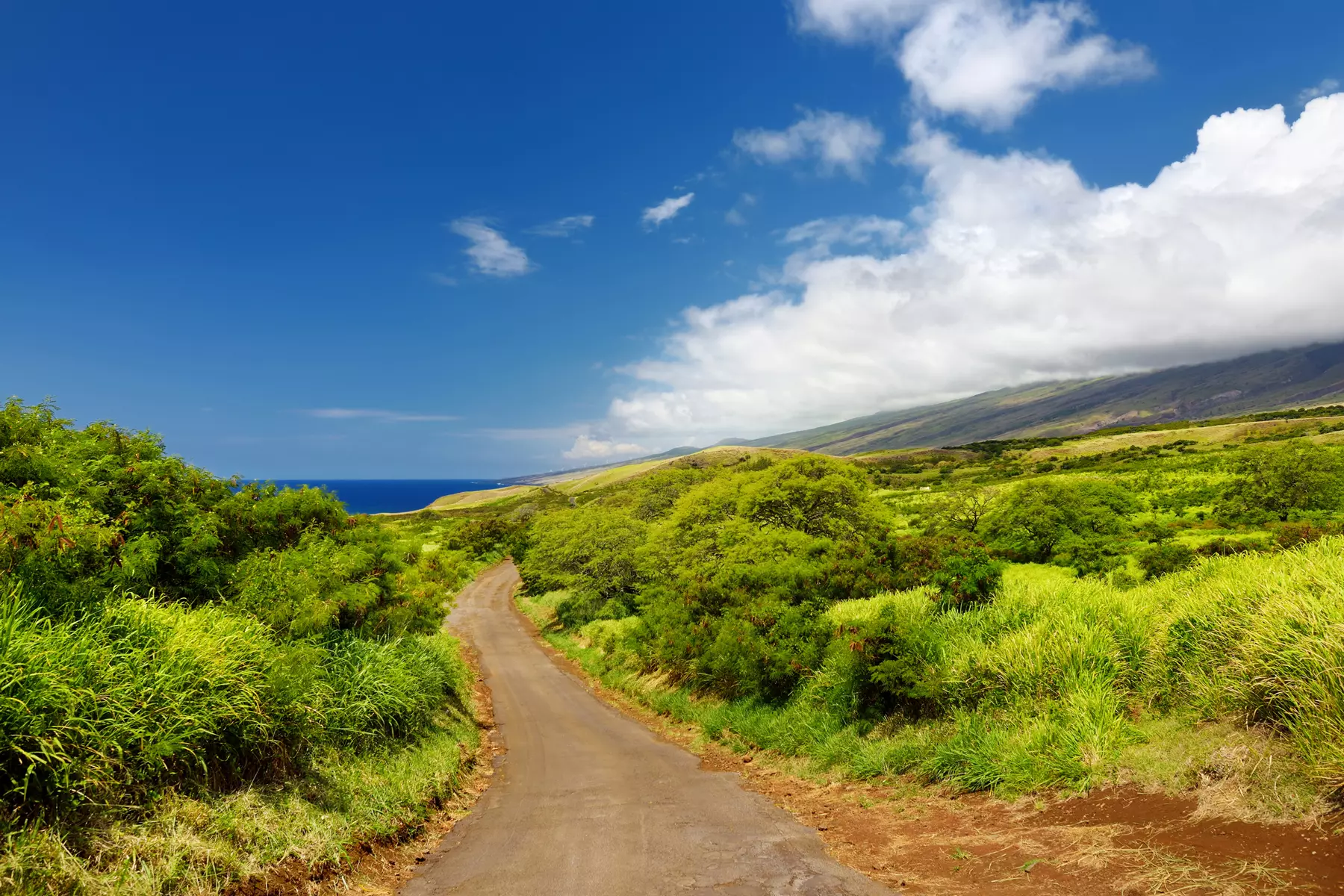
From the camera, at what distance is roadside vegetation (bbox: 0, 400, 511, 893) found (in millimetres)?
7055

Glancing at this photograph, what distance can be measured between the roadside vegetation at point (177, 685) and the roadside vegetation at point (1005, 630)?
32.5ft

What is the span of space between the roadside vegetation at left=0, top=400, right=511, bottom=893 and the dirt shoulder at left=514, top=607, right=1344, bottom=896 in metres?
8.39

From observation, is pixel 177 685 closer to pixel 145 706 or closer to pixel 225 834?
pixel 145 706

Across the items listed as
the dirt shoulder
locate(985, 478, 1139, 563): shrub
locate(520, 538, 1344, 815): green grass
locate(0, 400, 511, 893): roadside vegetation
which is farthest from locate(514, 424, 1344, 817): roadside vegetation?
locate(0, 400, 511, 893): roadside vegetation

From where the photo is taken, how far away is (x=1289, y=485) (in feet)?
121

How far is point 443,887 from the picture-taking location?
955 cm

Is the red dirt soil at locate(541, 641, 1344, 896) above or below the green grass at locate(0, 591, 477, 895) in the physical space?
below

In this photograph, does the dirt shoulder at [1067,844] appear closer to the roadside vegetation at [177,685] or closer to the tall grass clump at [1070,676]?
the tall grass clump at [1070,676]

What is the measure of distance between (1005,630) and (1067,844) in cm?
658

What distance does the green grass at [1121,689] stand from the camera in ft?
26.9

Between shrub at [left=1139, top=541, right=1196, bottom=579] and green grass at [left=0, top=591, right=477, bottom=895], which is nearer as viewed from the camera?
green grass at [left=0, top=591, right=477, bottom=895]

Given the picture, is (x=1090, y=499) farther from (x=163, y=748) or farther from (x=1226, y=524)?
(x=163, y=748)

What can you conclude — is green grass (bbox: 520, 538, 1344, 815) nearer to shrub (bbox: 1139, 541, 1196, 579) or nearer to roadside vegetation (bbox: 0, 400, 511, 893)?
shrub (bbox: 1139, 541, 1196, 579)

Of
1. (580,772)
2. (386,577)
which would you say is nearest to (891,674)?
(580,772)
